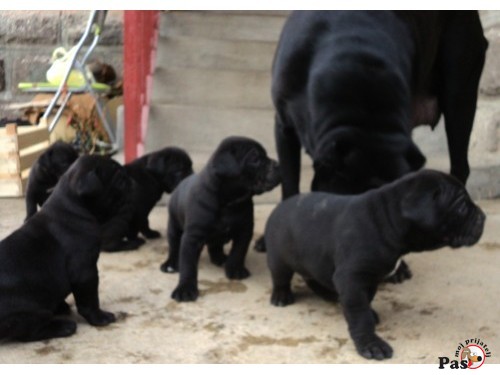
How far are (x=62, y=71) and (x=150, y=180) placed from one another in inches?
96.7

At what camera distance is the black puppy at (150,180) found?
338 cm

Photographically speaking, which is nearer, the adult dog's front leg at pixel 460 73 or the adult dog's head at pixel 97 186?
the adult dog's head at pixel 97 186

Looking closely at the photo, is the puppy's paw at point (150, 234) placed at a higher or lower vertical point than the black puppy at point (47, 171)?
lower

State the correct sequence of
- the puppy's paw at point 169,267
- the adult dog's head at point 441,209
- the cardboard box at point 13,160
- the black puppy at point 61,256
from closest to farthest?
1. the adult dog's head at point 441,209
2. the black puppy at point 61,256
3. the puppy's paw at point 169,267
4. the cardboard box at point 13,160

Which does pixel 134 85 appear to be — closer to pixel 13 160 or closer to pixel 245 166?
pixel 13 160

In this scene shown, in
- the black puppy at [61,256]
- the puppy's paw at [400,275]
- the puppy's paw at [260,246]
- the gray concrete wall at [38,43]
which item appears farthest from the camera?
the gray concrete wall at [38,43]

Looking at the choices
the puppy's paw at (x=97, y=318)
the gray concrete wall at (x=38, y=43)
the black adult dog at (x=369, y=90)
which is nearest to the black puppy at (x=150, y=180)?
the black adult dog at (x=369, y=90)

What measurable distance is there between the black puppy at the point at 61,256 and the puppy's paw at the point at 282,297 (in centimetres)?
56

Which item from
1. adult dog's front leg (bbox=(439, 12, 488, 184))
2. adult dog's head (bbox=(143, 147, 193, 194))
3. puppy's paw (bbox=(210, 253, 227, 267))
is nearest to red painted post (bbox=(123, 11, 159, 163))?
adult dog's head (bbox=(143, 147, 193, 194))

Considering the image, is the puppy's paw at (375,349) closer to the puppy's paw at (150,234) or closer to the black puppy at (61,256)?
the black puppy at (61,256)

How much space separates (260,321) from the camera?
94.4 inches

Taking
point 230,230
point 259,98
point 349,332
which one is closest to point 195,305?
point 230,230

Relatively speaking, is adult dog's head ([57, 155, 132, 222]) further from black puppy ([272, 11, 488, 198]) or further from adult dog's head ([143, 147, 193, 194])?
adult dog's head ([143, 147, 193, 194])

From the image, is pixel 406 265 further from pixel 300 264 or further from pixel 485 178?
pixel 485 178
